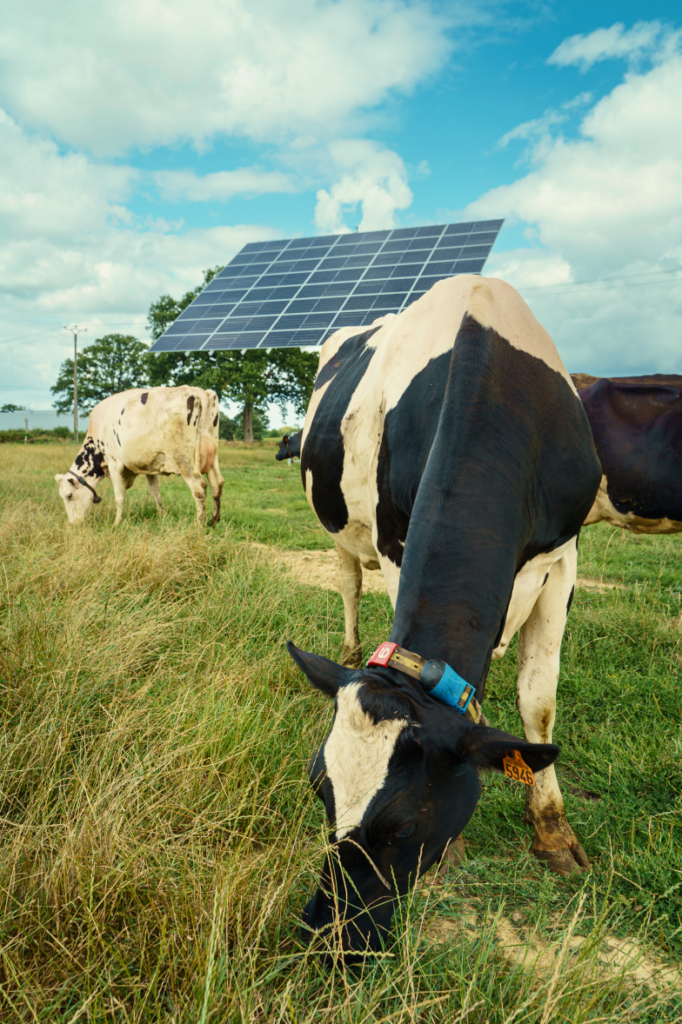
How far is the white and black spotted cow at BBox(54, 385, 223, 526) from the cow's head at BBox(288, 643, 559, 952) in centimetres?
720

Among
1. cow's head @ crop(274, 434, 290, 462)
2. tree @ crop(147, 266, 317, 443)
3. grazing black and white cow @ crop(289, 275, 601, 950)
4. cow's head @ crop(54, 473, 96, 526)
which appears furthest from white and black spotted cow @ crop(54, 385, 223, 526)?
tree @ crop(147, 266, 317, 443)

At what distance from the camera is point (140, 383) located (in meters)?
52.0

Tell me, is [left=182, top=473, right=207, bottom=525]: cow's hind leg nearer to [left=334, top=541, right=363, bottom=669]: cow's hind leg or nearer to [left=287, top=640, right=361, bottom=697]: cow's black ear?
[left=334, top=541, right=363, bottom=669]: cow's hind leg

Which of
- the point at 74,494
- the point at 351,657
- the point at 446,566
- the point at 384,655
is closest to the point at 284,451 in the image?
the point at 74,494

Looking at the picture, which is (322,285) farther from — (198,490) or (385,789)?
(385,789)

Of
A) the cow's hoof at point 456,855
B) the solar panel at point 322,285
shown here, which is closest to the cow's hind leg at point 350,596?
the cow's hoof at point 456,855

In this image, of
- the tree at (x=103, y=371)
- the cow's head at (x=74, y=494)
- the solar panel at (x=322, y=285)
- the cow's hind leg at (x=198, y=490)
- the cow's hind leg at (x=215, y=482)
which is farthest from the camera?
the tree at (x=103, y=371)

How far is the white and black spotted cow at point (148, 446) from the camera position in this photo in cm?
888

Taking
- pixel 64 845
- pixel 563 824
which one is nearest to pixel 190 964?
pixel 64 845

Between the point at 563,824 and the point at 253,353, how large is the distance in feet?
102

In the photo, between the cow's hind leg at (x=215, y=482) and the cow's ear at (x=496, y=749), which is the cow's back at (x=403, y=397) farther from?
the cow's hind leg at (x=215, y=482)

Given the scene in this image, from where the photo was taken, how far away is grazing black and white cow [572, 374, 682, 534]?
4.37 meters

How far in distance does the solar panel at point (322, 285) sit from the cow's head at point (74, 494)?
5986 mm

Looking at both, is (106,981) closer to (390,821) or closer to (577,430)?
(390,821)
